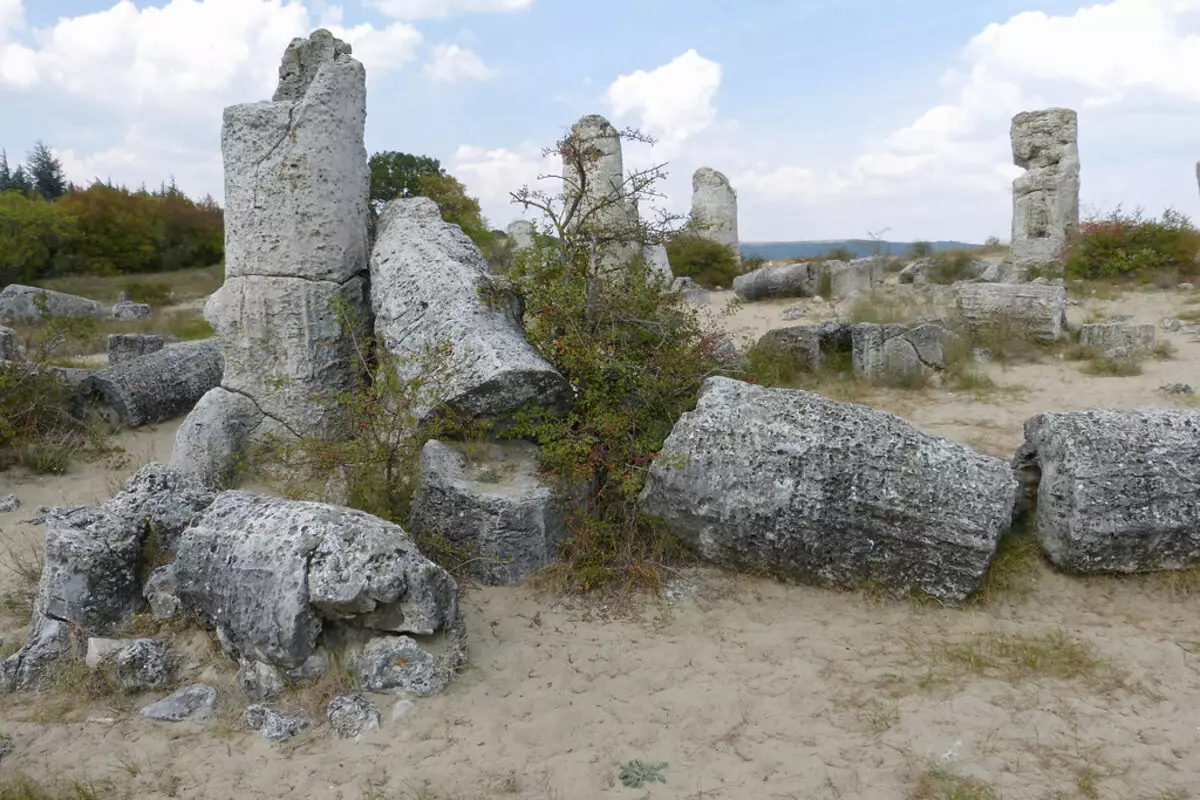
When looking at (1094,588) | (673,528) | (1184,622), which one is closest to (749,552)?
(673,528)

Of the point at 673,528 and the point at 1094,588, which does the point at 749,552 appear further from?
the point at 1094,588

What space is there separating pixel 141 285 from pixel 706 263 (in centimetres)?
1350

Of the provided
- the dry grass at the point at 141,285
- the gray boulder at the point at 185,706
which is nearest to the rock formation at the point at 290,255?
the gray boulder at the point at 185,706

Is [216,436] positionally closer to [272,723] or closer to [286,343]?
[286,343]

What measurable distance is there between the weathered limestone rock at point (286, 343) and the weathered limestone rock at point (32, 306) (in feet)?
36.1

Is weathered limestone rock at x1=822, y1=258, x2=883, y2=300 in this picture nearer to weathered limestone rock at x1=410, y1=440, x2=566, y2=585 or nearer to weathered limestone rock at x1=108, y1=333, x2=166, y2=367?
weathered limestone rock at x1=108, y1=333, x2=166, y2=367

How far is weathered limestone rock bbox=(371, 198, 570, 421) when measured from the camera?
481 centimetres

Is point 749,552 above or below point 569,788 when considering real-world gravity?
above

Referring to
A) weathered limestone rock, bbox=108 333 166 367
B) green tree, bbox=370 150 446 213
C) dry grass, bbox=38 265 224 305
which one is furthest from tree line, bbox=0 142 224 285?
weathered limestone rock, bbox=108 333 166 367

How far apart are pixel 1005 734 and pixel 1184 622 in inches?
55.0

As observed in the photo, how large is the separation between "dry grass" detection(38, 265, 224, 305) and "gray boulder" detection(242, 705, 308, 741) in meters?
18.0

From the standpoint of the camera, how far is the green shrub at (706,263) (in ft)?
61.6

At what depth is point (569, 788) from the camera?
10.1ft

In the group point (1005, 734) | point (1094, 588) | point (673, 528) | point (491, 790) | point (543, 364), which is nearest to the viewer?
point (491, 790)
